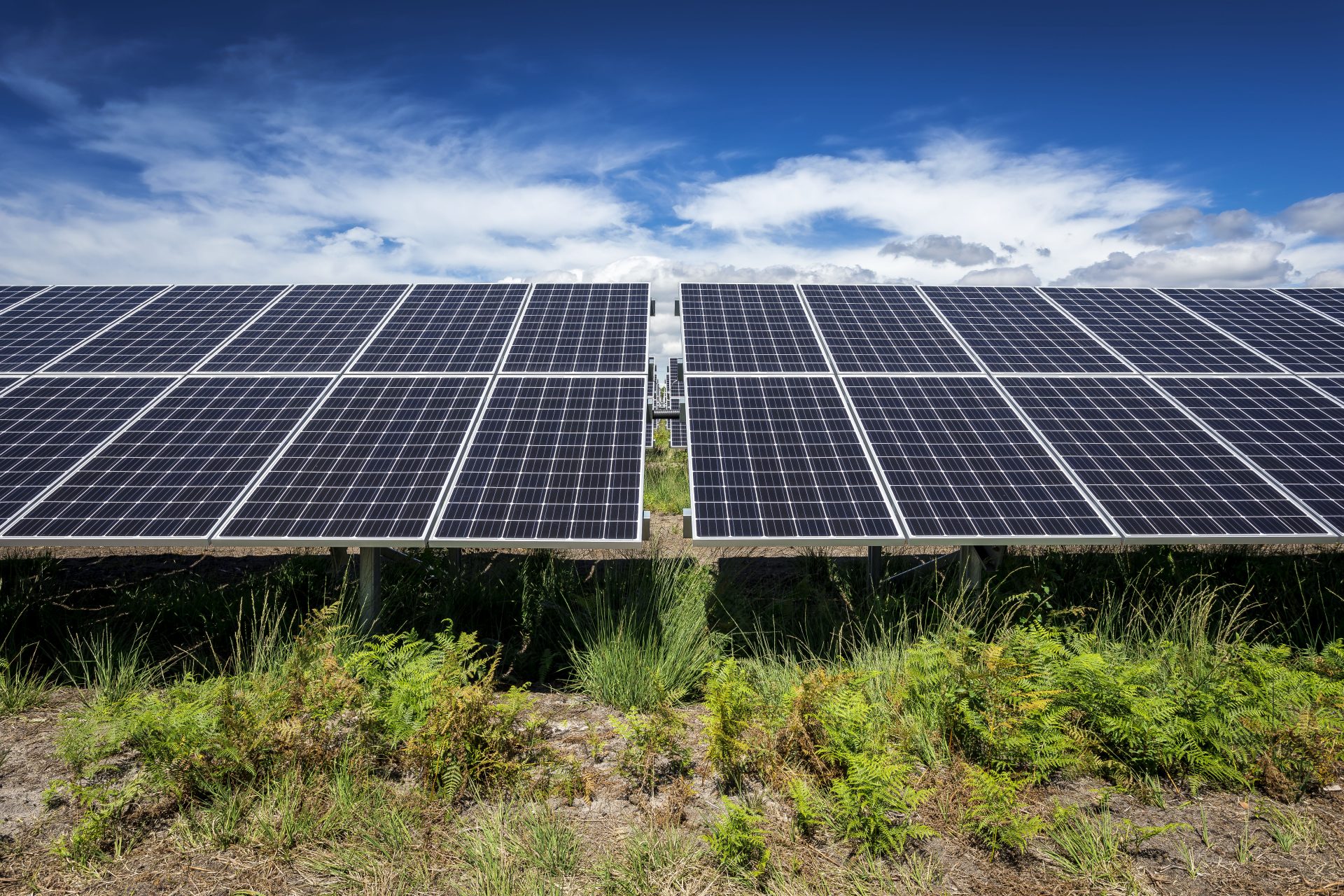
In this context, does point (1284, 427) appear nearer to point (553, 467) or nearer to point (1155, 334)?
point (1155, 334)

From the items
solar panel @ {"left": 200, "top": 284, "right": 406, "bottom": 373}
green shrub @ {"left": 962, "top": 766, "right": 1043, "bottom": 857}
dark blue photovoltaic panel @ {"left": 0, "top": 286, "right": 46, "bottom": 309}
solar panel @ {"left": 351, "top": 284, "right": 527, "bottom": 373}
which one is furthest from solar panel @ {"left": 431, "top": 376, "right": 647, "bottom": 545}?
dark blue photovoltaic panel @ {"left": 0, "top": 286, "right": 46, "bottom": 309}

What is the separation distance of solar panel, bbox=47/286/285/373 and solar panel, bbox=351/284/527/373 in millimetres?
2931

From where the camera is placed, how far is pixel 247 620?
9672mm

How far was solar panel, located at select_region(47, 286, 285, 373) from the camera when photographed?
1178 cm

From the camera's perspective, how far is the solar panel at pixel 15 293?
A: 595 inches

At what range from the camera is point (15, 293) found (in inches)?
618

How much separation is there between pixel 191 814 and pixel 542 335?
8526 mm

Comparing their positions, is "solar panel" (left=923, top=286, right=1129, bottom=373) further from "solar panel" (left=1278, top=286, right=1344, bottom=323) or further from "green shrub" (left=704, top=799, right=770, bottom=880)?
"green shrub" (left=704, top=799, right=770, bottom=880)

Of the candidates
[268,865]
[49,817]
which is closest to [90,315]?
[49,817]

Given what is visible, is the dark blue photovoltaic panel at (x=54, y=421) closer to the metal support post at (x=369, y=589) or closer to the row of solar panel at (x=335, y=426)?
the row of solar panel at (x=335, y=426)

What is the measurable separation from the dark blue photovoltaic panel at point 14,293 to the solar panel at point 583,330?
36.8 ft

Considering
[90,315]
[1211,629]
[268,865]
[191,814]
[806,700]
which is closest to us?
[268,865]

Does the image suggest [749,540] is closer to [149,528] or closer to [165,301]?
[149,528]

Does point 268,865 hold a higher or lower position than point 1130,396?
lower
